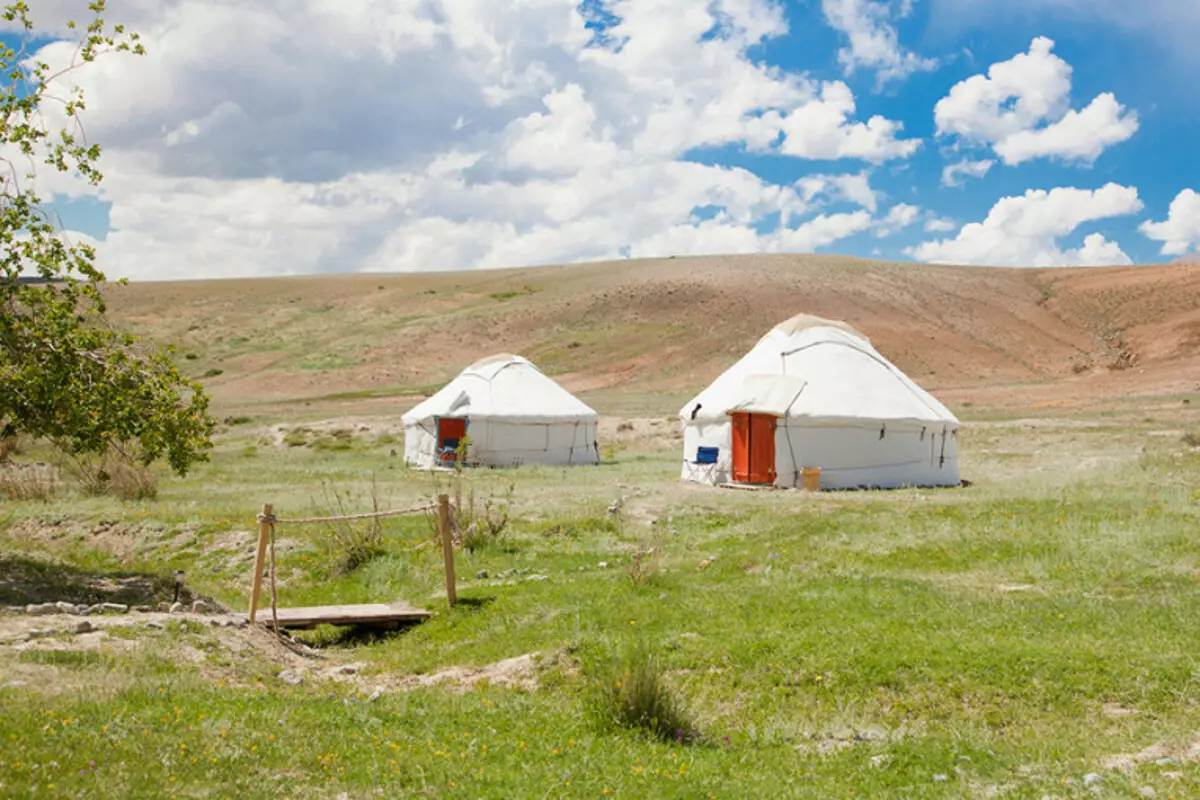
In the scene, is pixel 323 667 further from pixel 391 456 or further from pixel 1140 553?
pixel 391 456

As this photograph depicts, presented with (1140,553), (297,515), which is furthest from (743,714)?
(297,515)

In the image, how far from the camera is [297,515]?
17453 millimetres

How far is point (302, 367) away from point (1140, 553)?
64.3 m

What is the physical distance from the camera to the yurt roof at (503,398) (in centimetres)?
2919

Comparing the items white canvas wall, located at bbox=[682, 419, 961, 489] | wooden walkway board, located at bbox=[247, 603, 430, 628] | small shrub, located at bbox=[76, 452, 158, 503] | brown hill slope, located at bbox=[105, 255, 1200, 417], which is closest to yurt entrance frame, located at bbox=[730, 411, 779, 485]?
white canvas wall, located at bbox=[682, 419, 961, 489]

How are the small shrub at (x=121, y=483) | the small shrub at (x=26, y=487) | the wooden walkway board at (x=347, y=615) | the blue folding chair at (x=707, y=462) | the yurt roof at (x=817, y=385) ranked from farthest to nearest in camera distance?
1. the blue folding chair at (x=707, y=462)
2. the yurt roof at (x=817, y=385)
3. the small shrub at (x=121, y=483)
4. the small shrub at (x=26, y=487)
5. the wooden walkway board at (x=347, y=615)

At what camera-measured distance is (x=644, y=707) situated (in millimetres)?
7148

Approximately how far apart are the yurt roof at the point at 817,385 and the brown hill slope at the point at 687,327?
2307 centimetres

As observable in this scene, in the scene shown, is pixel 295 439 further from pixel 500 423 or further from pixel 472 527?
pixel 472 527

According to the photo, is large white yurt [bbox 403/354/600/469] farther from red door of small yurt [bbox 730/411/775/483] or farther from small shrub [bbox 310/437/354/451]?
red door of small yurt [bbox 730/411/775/483]

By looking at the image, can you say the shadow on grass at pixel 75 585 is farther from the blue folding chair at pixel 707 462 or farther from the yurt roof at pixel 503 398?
the yurt roof at pixel 503 398

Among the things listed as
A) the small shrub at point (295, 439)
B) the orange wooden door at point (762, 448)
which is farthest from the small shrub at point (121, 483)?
the small shrub at point (295, 439)

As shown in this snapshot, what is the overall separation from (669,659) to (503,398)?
2121 centimetres

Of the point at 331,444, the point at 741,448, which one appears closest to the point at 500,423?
the point at 741,448
